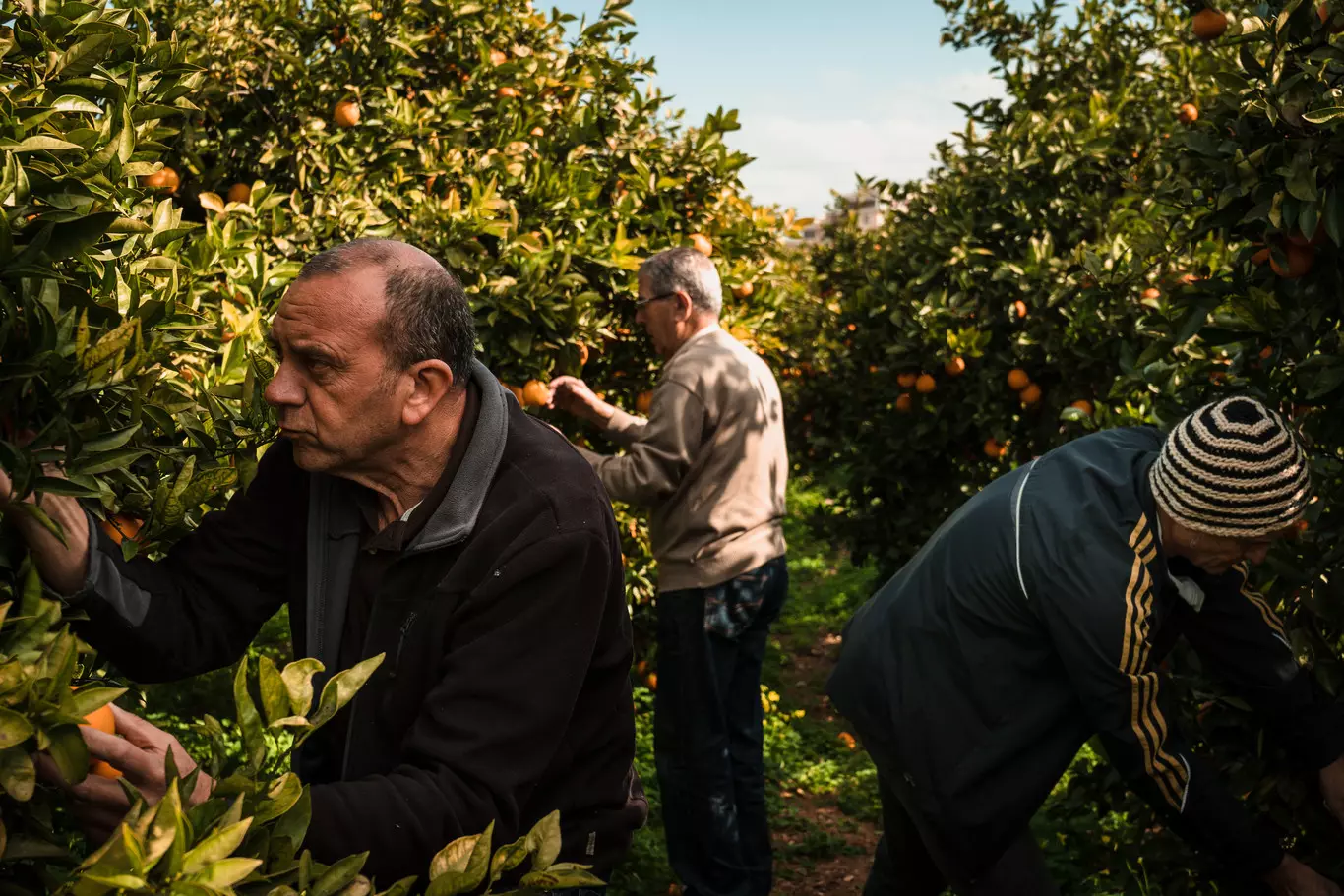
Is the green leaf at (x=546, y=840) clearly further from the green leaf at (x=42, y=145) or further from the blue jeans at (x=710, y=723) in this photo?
the blue jeans at (x=710, y=723)

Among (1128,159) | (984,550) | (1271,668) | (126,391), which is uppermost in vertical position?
(1128,159)

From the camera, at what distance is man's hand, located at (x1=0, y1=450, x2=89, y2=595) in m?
1.48

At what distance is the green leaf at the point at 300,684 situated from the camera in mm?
1263

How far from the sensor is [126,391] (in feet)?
5.14

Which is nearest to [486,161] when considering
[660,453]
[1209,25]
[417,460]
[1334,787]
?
[660,453]

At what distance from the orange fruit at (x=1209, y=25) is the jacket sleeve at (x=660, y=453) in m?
1.76

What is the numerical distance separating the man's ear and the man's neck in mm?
32

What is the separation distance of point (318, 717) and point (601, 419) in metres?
2.87

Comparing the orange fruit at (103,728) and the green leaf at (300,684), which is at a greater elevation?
the green leaf at (300,684)

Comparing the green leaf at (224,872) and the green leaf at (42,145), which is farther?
the green leaf at (42,145)

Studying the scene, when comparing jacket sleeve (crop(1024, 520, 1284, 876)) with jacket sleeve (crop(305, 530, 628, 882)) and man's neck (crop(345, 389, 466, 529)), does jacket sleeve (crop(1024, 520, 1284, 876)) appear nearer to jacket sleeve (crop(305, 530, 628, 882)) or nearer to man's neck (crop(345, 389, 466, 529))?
jacket sleeve (crop(305, 530, 628, 882))

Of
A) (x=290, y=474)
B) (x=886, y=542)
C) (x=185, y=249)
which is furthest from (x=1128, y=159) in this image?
(x=290, y=474)

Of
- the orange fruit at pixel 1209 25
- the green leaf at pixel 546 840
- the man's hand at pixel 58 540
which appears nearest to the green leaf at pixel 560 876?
the green leaf at pixel 546 840

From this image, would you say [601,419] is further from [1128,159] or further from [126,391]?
[1128,159]
